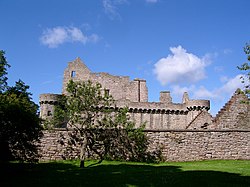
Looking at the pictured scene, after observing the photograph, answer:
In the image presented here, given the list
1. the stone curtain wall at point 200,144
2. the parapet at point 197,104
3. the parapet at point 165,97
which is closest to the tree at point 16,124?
the stone curtain wall at point 200,144

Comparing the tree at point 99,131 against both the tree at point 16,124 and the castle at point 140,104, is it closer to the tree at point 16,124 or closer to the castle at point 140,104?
the tree at point 16,124

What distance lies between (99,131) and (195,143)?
630 centimetres

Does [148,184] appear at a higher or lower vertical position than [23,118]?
lower

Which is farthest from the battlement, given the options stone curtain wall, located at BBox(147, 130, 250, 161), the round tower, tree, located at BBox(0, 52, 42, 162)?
tree, located at BBox(0, 52, 42, 162)

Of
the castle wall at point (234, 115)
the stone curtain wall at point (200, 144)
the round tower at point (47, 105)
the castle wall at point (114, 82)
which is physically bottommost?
the stone curtain wall at point (200, 144)

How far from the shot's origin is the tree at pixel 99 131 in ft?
59.1

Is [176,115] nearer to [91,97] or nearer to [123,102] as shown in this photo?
[123,102]

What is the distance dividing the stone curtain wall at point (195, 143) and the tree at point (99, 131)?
0.77m

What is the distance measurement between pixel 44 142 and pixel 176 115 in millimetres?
25527

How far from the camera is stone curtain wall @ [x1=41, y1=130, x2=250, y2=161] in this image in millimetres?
18266

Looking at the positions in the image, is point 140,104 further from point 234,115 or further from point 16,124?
point 16,124

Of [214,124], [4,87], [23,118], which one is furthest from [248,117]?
[4,87]

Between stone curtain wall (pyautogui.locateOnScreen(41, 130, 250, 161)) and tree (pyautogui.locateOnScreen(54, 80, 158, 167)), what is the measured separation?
0.77 m

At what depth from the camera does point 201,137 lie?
60.7ft
